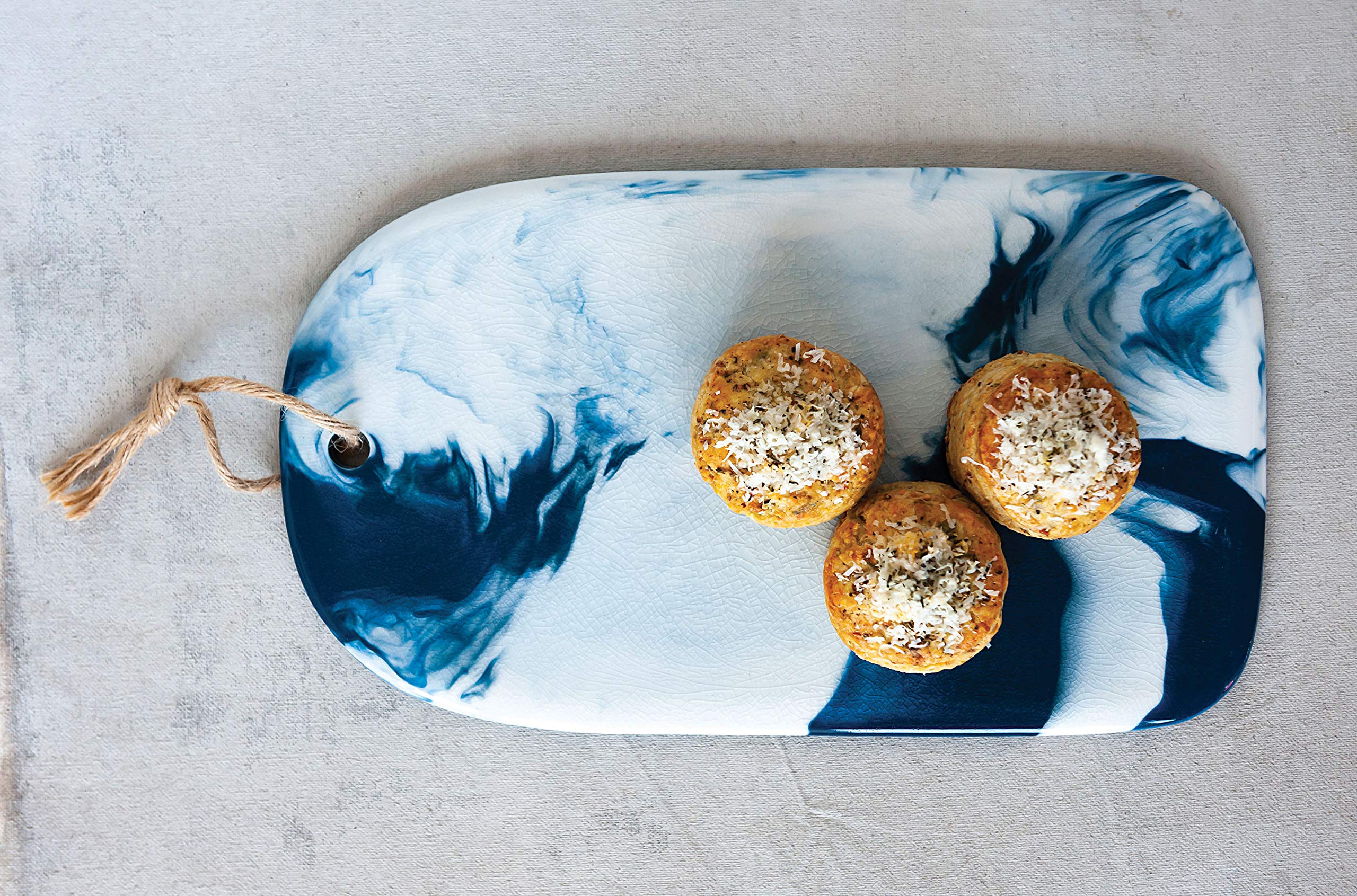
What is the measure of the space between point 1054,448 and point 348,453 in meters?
1.31

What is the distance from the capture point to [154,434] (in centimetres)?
161

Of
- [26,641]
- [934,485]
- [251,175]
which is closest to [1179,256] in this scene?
[934,485]

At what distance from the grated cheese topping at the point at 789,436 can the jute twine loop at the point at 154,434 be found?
785 mm

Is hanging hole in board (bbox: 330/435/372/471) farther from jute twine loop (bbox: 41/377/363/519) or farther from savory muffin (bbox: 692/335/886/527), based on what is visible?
savory muffin (bbox: 692/335/886/527)

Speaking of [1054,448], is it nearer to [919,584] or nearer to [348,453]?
[919,584]

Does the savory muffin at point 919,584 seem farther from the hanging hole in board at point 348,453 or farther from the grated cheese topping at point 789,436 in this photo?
the hanging hole in board at point 348,453

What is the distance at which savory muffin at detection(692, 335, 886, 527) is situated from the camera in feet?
4.19

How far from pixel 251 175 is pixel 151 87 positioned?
29cm

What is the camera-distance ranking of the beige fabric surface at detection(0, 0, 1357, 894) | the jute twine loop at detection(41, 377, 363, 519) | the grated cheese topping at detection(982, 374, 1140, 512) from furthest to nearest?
the beige fabric surface at detection(0, 0, 1357, 894) < the jute twine loop at detection(41, 377, 363, 519) < the grated cheese topping at detection(982, 374, 1140, 512)

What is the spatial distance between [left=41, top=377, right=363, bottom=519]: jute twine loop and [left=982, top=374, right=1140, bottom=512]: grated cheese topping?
47.7 inches

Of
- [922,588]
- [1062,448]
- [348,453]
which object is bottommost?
[922,588]

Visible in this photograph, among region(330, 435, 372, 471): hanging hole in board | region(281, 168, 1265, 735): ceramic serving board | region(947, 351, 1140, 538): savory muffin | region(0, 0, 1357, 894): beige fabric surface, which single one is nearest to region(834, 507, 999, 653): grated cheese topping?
region(947, 351, 1140, 538): savory muffin

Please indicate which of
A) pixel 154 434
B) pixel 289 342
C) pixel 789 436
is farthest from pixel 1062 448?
pixel 154 434

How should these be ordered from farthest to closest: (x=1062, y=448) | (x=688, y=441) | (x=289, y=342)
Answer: (x=289, y=342) → (x=688, y=441) → (x=1062, y=448)
